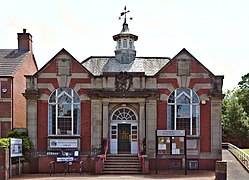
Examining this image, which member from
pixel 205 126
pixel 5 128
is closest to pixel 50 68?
pixel 5 128

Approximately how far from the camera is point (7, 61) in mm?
36875

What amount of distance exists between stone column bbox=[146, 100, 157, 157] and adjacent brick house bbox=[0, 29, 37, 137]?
34.9 ft

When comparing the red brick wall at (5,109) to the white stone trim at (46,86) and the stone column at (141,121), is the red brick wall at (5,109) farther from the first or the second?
the stone column at (141,121)

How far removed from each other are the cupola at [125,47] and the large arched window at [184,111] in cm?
550

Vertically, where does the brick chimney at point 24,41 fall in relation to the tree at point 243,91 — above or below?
above

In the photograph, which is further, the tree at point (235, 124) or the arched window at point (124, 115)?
the tree at point (235, 124)

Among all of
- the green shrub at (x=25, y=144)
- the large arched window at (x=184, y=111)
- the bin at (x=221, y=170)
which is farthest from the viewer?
the large arched window at (x=184, y=111)

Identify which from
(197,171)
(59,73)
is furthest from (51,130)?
(197,171)

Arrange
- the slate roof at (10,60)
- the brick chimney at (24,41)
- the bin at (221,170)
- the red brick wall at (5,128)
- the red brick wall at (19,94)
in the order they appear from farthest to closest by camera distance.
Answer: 1. the brick chimney at (24,41)
2. the red brick wall at (19,94)
3. the slate roof at (10,60)
4. the red brick wall at (5,128)
5. the bin at (221,170)

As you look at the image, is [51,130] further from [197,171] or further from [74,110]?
[197,171]

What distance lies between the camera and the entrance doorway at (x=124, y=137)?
3170 centimetres

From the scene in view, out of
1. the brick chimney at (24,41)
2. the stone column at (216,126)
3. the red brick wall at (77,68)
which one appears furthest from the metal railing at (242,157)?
the brick chimney at (24,41)

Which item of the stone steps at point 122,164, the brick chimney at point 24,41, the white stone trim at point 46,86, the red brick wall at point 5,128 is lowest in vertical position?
the stone steps at point 122,164

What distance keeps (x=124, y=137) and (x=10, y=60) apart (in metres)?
A: 12.1
